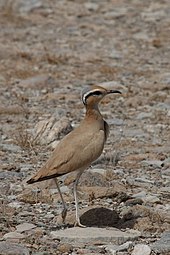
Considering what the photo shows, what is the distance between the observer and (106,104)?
1175 cm

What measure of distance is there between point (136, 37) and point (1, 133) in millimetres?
6993

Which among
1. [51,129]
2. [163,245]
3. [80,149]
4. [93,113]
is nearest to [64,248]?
[163,245]

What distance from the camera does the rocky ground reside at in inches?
Result: 258

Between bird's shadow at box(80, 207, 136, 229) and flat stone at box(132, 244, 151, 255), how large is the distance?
0.68m

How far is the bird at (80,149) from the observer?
647 centimetres

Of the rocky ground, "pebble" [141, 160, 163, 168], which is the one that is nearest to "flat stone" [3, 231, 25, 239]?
the rocky ground

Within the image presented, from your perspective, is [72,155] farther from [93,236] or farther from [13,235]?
[13,235]

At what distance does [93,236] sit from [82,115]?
16.0 ft

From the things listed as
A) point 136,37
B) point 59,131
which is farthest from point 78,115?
point 136,37

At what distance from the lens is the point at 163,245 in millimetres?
6172

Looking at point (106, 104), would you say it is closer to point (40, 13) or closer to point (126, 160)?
point (126, 160)

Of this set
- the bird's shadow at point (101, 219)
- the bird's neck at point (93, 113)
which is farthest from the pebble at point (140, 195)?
the bird's neck at point (93, 113)

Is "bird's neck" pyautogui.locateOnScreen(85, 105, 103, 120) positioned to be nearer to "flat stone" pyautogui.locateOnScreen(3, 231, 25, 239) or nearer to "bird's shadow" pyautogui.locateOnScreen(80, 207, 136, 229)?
"bird's shadow" pyautogui.locateOnScreen(80, 207, 136, 229)

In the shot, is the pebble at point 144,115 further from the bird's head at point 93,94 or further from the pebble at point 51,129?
the bird's head at point 93,94
